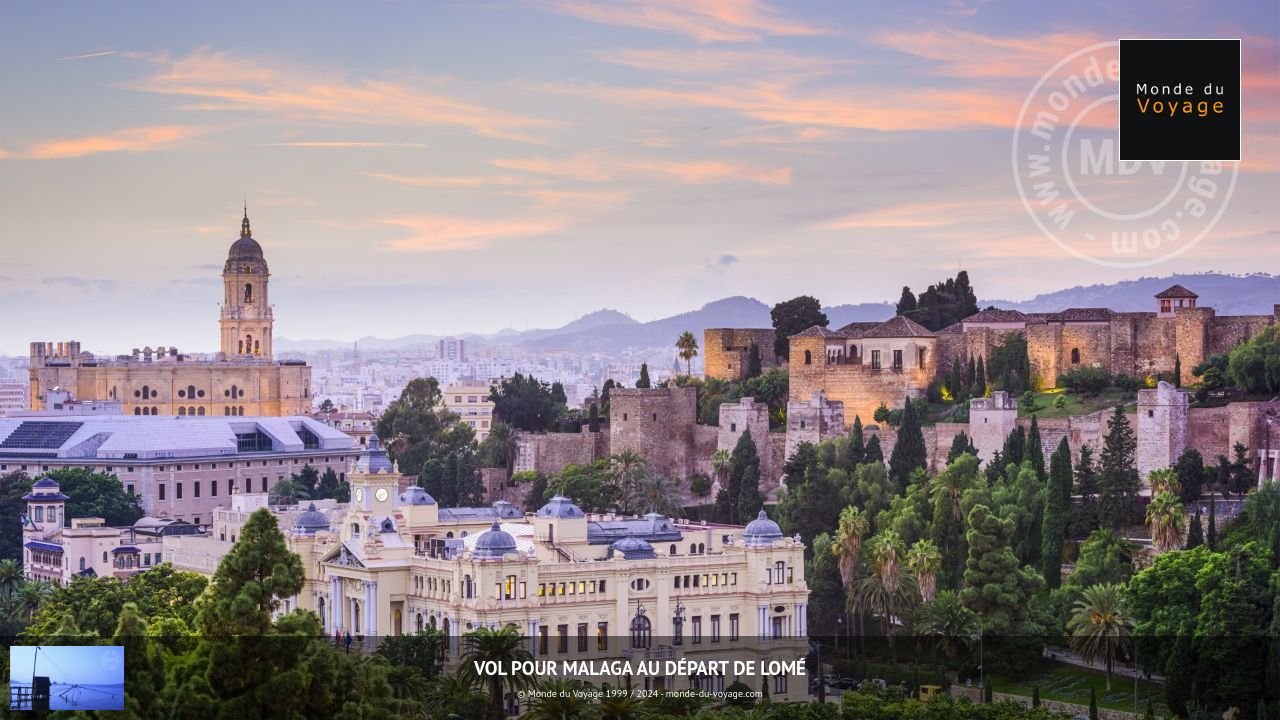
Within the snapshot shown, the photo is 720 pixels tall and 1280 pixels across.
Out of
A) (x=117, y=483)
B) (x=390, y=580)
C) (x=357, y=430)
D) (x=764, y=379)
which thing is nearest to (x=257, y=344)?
(x=357, y=430)

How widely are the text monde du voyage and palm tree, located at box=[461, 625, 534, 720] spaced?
1712 millimetres

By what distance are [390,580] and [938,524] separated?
502 inches

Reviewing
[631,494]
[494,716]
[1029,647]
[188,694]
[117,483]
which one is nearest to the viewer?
[188,694]

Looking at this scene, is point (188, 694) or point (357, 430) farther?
point (357, 430)

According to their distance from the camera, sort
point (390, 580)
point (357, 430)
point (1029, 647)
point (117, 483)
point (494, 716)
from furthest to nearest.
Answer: point (357, 430), point (117, 483), point (390, 580), point (1029, 647), point (494, 716)

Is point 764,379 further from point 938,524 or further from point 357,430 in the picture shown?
point 357,430

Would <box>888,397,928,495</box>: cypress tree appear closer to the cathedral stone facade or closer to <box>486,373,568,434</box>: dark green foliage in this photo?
<box>486,373,568,434</box>: dark green foliage

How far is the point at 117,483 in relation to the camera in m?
80.2

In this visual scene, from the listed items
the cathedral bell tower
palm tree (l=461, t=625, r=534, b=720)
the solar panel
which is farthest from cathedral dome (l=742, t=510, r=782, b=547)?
the cathedral bell tower

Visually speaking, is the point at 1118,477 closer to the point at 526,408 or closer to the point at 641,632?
the point at 641,632

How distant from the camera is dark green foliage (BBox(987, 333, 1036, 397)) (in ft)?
210

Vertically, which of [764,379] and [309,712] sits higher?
[764,379]

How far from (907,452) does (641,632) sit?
40.9 feet

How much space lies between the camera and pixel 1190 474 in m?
55.5
